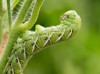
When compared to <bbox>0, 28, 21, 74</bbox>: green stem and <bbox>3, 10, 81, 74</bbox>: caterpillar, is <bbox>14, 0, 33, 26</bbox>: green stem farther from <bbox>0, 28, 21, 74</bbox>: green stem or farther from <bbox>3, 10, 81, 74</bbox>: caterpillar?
<bbox>3, 10, 81, 74</bbox>: caterpillar

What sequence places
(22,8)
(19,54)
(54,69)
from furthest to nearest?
(54,69)
(19,54)
(22,8)

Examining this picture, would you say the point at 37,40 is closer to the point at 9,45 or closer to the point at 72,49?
the point at 9,45

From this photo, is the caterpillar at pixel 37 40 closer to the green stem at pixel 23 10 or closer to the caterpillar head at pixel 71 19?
the caterpillar head at pixel 71 19

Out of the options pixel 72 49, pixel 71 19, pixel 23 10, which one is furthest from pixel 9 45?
pixel 72 49

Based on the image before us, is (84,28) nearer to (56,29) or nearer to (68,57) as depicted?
(68,57)

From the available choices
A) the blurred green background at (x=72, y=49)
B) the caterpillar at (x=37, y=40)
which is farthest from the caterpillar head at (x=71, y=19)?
the blurred green background at (x=72, y=49)

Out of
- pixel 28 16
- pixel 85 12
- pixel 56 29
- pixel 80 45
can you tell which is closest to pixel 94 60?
pixel 80 45

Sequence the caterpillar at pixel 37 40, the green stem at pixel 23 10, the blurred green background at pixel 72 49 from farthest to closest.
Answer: the blurred green background at pixel 72 49 → the caterpillar at pixel 37 40 → the green stem at pixel 23 10
